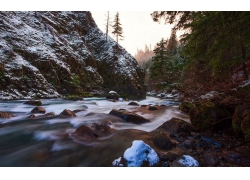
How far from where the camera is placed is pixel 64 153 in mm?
3217

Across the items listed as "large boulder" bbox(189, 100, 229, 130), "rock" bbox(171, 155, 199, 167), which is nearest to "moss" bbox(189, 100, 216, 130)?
"large boulder" bbox(189, 100, 229, 130)

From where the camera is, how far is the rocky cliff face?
11500 mm

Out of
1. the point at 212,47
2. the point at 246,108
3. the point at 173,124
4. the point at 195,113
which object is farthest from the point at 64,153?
the point at 212,47

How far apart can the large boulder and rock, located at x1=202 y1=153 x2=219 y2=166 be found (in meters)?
1.63

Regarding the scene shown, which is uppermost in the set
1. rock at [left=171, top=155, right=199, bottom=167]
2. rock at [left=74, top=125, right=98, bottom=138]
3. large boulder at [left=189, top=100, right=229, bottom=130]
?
large boulder at [left=189, top=100, right=229, bottom=130]

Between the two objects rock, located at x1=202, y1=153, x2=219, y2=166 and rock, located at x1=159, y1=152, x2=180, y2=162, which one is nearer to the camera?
rock, located at x1=202, y1=153, x2=219, y2=166

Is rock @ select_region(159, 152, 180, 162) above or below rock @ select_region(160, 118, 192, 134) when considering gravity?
below

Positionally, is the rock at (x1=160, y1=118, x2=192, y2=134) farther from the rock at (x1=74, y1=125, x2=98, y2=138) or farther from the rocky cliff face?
the rocky cliff face

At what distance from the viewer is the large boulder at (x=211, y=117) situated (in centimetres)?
420

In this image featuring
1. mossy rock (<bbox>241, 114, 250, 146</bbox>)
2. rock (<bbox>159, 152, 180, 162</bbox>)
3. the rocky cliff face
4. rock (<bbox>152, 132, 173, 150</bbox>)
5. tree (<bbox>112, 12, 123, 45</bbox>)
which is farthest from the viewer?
tree (<bbox>112, 12, 123, 45</bbox>)

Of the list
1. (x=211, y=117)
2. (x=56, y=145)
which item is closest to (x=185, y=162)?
(x=211, y=117)

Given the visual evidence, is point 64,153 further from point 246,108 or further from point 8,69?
point 8,69

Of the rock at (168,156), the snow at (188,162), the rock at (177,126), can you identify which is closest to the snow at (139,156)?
the rock at (168,156)

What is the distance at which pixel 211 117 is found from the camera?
13.9ft
